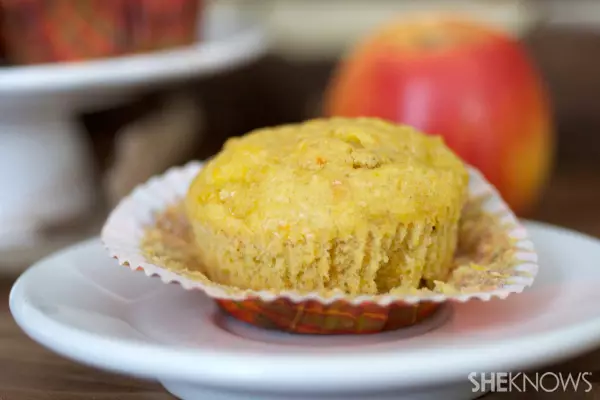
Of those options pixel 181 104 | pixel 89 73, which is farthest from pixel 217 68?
pixel 181 104

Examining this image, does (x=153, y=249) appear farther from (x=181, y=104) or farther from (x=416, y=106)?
(x=181, y=104)

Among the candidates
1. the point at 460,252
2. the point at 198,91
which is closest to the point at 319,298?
the point at 460,252

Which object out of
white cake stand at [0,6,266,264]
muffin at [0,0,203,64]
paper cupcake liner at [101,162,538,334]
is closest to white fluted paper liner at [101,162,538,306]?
paper cupcake liner at [101,162,538,334]

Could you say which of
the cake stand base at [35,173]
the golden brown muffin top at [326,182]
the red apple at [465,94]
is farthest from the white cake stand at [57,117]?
the golden brown muffin top at [326,182]

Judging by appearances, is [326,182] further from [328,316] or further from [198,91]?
[198,91]

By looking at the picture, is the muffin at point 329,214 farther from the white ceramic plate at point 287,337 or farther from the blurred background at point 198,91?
the blurred background at point 198,91
